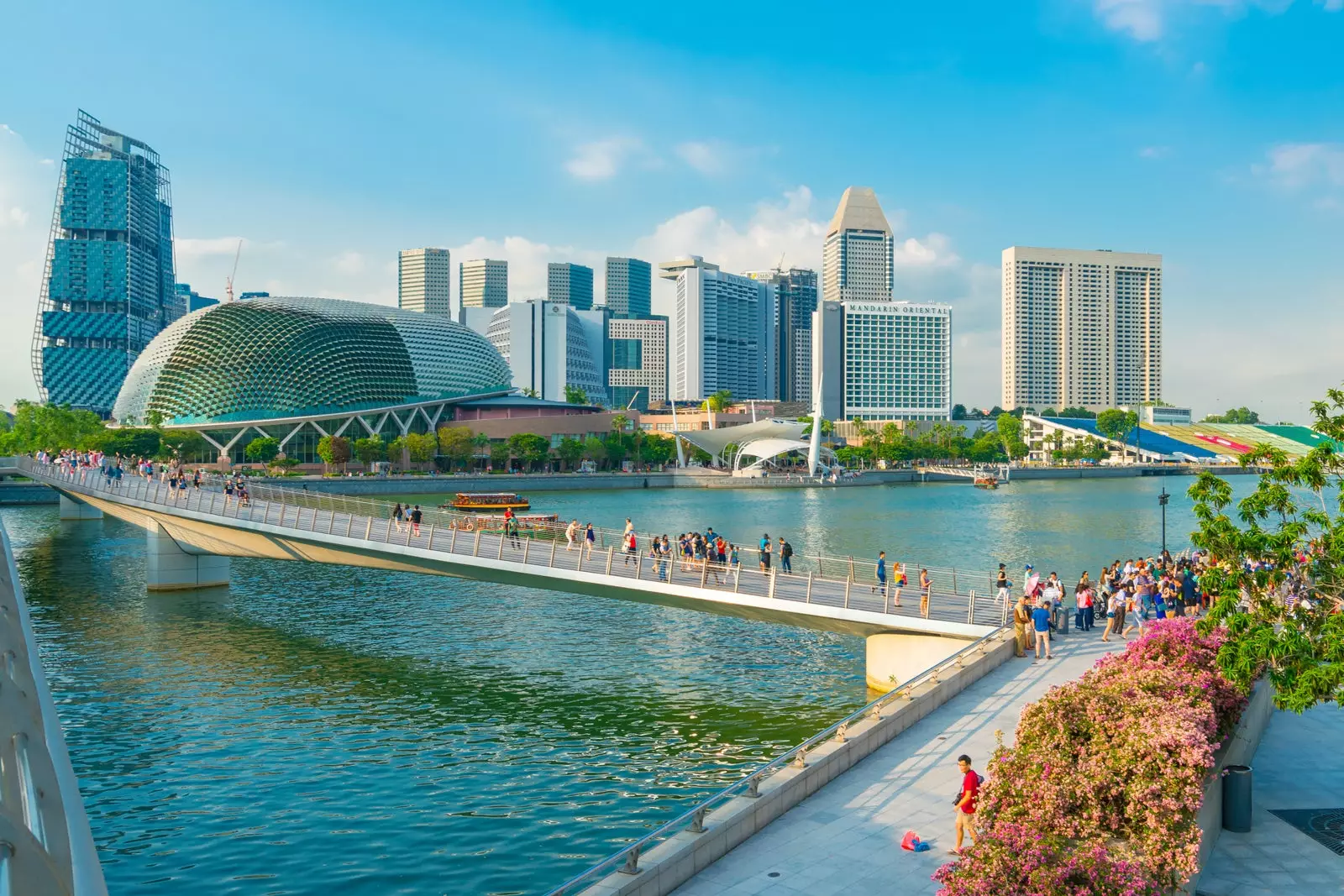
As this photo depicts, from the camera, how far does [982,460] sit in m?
176

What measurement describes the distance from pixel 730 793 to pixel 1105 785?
4.03 metres

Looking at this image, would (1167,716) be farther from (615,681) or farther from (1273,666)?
(615,681)

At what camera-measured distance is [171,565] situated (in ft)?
125

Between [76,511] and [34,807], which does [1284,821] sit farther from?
[76,511]

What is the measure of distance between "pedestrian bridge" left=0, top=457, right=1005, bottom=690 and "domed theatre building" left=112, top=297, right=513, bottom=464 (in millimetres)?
87904

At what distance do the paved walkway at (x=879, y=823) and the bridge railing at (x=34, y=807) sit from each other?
6120 mm

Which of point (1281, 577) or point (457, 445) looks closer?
point (1281, 577)

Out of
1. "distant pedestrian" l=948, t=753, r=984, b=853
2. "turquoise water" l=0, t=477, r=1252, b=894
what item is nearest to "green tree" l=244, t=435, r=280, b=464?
"turquoise water" l=0, t=477, r=1252, b=894

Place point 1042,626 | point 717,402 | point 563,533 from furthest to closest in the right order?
point 717,402
point 563,533
point 1042,626

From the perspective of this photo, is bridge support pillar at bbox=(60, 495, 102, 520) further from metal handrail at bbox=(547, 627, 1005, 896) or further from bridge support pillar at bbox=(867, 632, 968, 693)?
metal handrail at bbox=(547, 627, 1005, 896)

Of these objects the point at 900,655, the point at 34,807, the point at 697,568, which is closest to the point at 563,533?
the point at 697,568

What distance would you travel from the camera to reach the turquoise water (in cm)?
1469

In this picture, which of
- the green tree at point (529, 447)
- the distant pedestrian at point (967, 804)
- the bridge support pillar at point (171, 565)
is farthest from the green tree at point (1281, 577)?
the green tree at point (529, 447)

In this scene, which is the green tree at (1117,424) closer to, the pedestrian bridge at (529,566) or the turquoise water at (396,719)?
the pedestrian bridge at (529,566)
